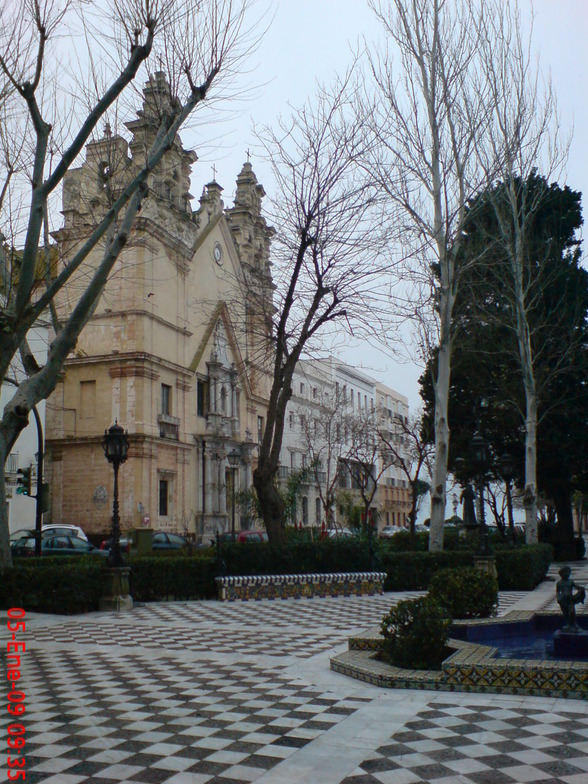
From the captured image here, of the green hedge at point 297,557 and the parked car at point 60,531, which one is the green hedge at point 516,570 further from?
the parked car at point 60,531

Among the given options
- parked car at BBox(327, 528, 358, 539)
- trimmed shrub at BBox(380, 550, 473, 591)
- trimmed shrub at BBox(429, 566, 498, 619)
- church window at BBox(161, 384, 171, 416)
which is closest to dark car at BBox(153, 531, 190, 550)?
parked car at BBox(327, 528, 358, 539)

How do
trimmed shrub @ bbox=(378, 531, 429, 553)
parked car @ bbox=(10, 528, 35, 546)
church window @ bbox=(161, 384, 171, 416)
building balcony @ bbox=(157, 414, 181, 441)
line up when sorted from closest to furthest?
trimmed shrub @ bbox=(378, 531, 429, 553) < parked car @ bbox=(10, 528, 35, 546) < building balcony @ bbox=(157, 414, 181, 441) < church window @ bbox=(161, 384, 171, 416)

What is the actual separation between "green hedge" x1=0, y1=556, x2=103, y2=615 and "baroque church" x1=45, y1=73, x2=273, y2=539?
1664 cm

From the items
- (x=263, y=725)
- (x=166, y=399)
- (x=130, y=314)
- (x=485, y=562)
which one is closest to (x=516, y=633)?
(x=263, y=725)

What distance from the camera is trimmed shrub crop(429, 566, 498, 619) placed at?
406 inches

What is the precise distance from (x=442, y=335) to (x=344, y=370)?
4402 centimetres

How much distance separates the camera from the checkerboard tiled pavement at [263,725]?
5.00m

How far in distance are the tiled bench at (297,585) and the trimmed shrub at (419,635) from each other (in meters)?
8.32

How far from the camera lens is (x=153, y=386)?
35062mm

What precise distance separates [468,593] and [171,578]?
785 centimetres

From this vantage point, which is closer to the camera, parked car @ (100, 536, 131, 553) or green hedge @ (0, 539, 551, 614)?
green hedge @ (0, 539, 551, 614)

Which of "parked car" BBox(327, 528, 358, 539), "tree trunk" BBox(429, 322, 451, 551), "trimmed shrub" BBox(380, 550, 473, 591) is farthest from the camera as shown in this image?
"parked car" BBox(327, 528, 358, 539)

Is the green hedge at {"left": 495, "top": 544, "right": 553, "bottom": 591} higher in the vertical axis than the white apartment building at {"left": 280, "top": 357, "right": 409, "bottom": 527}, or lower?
lower

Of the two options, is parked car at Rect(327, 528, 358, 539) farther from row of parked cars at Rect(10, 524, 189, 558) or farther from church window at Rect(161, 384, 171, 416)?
church window at Rect(161, 384, 171, 416)
